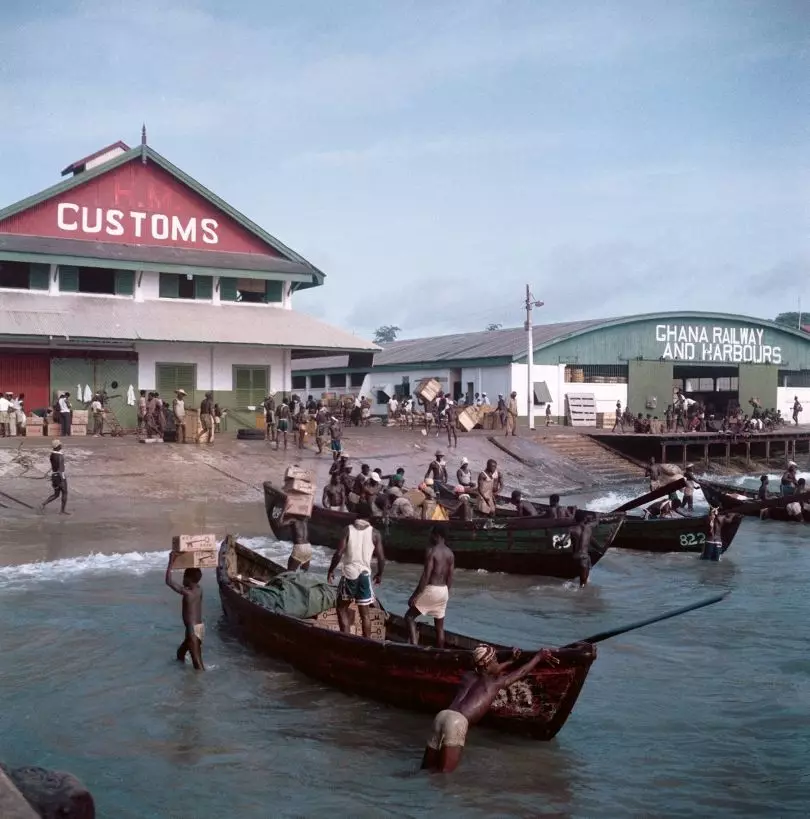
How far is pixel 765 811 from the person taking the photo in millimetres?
8312

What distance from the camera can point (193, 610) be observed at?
37.1ft

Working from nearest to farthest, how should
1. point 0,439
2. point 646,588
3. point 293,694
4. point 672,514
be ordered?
point 293,694 < point 646,588 < point 672,514 < point 0,439

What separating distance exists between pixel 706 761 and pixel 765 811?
3.52 feet

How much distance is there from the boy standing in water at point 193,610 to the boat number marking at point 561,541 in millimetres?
7720

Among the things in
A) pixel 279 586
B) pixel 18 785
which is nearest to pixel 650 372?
pixel 279 586

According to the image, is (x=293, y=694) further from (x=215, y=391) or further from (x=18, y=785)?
(x=215, y=391)

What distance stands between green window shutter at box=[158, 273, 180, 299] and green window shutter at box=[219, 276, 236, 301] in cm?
159

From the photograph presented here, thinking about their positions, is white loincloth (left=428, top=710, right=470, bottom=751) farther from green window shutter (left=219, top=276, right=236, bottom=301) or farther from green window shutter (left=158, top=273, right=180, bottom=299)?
green window shutter (left=219, top=276, right=236, bottom=301)

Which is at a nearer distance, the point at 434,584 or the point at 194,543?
the point at 434,584

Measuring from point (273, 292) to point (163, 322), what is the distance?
211 inches

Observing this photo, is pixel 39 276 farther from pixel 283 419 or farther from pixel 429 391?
pixel 429 391

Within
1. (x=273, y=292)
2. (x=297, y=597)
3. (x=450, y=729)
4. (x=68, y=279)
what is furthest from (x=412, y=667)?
(x=273, y=292)

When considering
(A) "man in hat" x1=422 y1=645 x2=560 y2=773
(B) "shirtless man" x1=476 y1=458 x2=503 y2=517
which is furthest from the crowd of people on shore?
(A) "man in hat" x1=422 y1=645 x2=560 y2=773

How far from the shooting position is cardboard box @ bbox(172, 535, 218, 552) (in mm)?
12630
